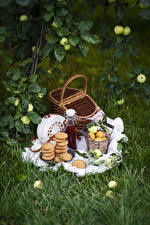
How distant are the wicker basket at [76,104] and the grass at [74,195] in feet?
1.58

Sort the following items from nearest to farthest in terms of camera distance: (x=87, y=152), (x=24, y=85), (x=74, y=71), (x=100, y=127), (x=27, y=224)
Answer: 1. (x=27, y=224)
2. (x=24, y=85)
3. (x=87, y=152)
4. (x=100, y=127)
5. (x=74, y=71)

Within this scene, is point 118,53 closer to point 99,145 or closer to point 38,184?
point 99,145

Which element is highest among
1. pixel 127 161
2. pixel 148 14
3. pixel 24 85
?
pixel 148 14

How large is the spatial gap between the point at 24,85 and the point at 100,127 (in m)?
0.77

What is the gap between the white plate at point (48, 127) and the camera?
2445mm

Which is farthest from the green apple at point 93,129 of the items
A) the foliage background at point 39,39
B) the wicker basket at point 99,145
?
the foliage background at point 39,39

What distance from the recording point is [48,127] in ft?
8.04

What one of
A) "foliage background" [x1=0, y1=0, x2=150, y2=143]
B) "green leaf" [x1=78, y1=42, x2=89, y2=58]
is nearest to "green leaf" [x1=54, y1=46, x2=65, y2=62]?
"foliage background" [x1=0, y1=0, x2=150, y2=143]

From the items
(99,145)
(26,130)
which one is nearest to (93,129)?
(99,145)

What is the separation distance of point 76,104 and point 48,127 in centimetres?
42

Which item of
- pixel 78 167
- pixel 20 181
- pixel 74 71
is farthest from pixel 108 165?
pixel 74 71

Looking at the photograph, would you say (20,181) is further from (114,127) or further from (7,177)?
(114,127)

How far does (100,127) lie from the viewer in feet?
8.45

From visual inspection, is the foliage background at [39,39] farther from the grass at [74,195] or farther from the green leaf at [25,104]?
the grass at [74,195]
